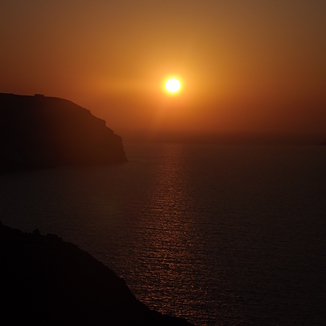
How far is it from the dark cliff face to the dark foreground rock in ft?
377

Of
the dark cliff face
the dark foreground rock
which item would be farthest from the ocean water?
the dark cliff face

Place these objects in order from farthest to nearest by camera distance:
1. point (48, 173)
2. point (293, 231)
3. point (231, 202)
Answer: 1. point (48, 173)
2. point (231, 202)
3. point (293, 231)

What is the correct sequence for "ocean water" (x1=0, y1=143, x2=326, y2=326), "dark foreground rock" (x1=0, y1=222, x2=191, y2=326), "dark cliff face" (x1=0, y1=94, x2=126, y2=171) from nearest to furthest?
"dark foreground rock" (x1=0, y1=222, x2=191, y2=326) → "ocean water" (x1=0, y1=143, x2=326, y2=326) → "dark cliff face" (x1=0, y1=94, x2=126, y2=171)

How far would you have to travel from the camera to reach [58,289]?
21.3 m

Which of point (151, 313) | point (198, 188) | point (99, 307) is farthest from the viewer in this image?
point (198, 188)

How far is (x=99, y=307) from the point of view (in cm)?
2186

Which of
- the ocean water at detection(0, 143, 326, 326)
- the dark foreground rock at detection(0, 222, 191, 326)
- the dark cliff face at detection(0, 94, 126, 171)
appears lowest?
the dark foreground rock at detection(0, 222, 191, 326)

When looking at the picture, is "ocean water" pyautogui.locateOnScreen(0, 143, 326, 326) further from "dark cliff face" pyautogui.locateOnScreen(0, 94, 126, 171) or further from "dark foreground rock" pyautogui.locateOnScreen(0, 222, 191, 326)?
"dark cliff face" pyautogui.locateOnScreen(0, 94, 126, 171)

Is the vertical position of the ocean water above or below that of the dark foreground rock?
above

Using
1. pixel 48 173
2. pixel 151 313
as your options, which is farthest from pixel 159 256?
pixel 48 173

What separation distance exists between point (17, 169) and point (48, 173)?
460 inches

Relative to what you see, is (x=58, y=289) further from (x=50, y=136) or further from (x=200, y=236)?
(x=50, y=136)

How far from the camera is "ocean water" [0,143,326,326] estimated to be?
34.6 m

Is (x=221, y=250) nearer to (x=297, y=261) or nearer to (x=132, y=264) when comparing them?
(x=297, y=261)
